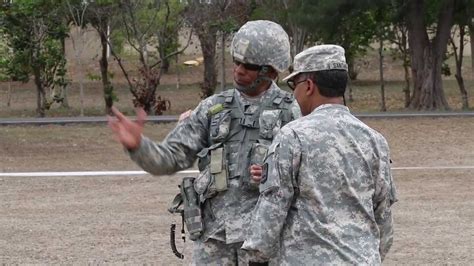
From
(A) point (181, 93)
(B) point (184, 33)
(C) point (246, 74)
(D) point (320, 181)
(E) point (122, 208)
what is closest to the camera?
(D) point (320, 181)

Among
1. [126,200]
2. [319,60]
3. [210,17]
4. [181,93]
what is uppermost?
[210,17]

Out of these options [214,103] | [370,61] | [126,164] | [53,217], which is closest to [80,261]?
[53,217]

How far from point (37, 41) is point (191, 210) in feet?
73.5

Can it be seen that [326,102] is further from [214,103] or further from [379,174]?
[214,103]

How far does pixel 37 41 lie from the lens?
86.8 feet

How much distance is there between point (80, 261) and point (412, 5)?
20.5 metres

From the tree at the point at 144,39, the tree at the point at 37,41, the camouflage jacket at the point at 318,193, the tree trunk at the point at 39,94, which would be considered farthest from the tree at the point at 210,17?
the camouflage jacket at the point at 318,193

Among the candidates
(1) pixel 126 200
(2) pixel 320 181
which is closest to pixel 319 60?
Result: (2) pixel 320 181

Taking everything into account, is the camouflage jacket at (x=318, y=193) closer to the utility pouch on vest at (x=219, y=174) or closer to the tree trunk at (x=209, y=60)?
the utility pouch on vest at (x=219, y=174)

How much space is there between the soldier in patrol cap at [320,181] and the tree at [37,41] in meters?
22.0

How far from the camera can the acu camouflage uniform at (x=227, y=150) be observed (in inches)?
183

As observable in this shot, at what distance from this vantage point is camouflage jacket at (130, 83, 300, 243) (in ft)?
15.2

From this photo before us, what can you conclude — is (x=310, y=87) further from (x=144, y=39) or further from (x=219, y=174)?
(x=144, y=39)

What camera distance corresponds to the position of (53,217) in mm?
11258
